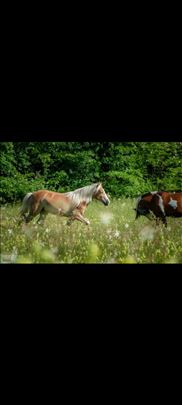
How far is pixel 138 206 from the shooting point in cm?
485

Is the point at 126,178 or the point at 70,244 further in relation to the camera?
the point at 126,178

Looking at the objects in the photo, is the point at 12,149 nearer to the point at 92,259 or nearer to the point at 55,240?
the point at 55,240

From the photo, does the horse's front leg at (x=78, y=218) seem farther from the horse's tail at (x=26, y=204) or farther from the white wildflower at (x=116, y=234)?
the horse's tail at (x=26, y=204)

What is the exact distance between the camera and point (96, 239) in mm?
4648

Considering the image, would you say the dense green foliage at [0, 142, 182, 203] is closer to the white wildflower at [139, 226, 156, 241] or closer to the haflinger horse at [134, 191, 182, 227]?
the haflinger horse at [134, 191, 182, 227]

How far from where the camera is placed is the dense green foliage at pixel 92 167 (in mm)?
4699

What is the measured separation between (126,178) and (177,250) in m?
0.89

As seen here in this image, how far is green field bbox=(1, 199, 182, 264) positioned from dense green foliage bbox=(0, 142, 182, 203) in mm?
214

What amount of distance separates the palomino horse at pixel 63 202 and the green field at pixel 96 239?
0.06 m

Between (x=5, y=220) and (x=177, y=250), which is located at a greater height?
(x=5, y=220)

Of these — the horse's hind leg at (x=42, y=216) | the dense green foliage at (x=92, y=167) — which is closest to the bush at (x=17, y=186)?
the dense green foliage at (x=92, y=167)

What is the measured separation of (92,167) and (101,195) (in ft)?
1.07

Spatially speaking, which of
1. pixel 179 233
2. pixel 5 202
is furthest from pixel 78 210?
pixel 179 233

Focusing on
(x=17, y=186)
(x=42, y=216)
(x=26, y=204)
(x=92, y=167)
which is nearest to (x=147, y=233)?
(x=92, y=167)
